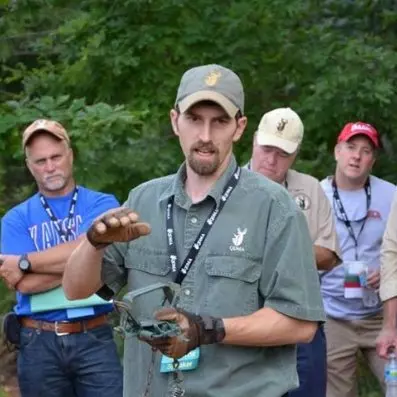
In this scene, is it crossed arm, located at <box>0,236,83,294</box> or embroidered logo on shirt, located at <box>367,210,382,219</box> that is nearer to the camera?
crossed arm, located at <box>0,236,83,294</box>

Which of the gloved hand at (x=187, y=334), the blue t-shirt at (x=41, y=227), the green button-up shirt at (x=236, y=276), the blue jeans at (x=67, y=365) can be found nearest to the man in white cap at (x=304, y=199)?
the blue t-shirt at (x=41, y=227)

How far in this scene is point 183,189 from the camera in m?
4.08

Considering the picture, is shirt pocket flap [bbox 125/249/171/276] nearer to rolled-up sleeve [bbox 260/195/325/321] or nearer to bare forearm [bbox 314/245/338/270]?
rolled-up sleeve [bbox 260/195/325/321]

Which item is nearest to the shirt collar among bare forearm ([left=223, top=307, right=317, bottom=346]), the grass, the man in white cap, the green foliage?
bare forearm ([left=223, top=307, right=317, bottom=346])

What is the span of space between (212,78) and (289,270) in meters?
0.68

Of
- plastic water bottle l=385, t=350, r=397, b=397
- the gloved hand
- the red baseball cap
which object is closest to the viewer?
the gloved hand

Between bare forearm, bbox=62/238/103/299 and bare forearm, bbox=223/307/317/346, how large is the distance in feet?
1.60

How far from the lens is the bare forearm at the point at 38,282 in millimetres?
6070

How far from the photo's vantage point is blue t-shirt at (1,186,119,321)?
6188mm

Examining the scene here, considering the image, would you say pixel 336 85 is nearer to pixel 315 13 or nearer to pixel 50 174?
pixel 315 13

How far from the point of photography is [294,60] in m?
9.32

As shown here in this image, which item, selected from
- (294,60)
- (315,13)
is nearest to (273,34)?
(294,60)

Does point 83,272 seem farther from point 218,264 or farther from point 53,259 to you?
point 53,259

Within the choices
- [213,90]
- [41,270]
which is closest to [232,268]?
[213,90]
